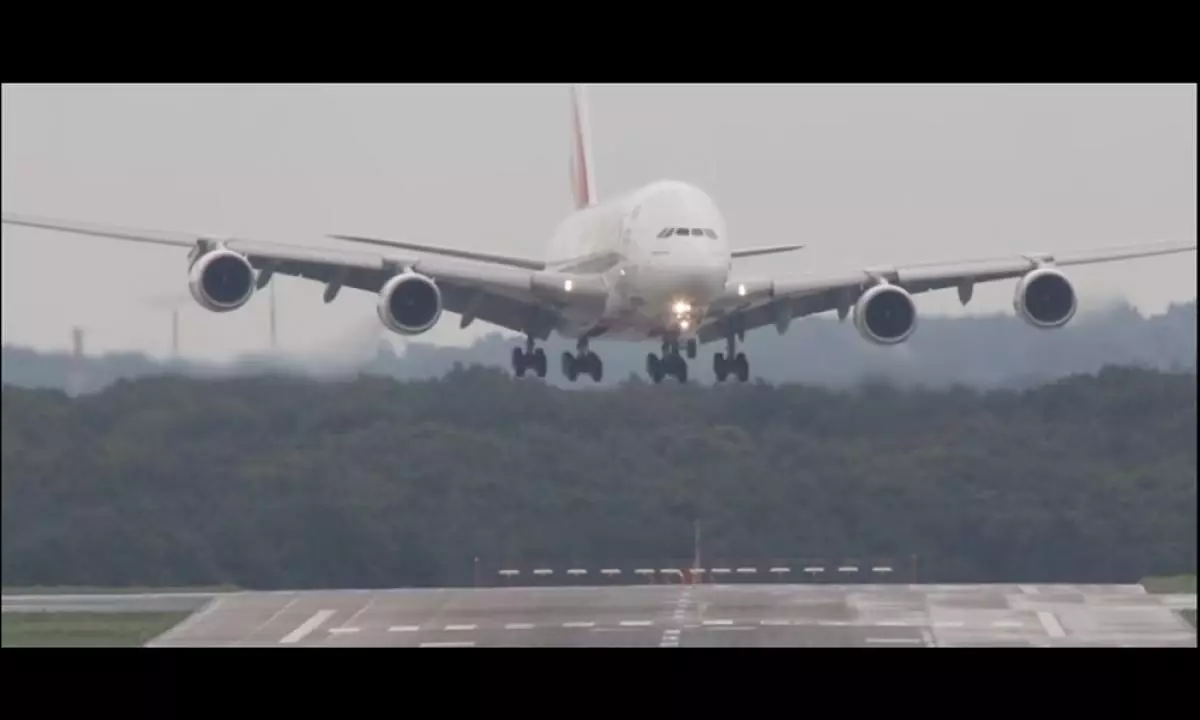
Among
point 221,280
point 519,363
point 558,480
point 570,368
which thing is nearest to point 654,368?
point 570,368

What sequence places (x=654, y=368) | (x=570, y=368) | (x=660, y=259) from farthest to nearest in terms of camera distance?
(x=570, y=368), (x=654, y=368), (x=660, y=259)

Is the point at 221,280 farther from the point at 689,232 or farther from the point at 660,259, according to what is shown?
the point at 689,232

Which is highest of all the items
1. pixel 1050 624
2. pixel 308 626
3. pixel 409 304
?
pixel 409 304

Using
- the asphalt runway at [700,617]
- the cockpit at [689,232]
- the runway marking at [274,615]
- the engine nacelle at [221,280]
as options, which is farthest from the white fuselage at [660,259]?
the runway marking at [274,615]

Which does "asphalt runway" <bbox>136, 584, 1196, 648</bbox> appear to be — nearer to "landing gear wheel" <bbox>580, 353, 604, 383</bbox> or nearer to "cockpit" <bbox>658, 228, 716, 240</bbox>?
"landing gear wheel" <bbox>580, 353, 604, 383</bbox>

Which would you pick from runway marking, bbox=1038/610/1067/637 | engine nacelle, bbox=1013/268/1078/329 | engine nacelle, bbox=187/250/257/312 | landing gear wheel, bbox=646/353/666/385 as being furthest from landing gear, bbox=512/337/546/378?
runway marking, bbox=1038/610/1067/637

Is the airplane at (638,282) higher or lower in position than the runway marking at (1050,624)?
higher

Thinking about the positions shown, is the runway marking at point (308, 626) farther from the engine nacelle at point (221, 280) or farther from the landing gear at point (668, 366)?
the landing gear at point (668, 366)
